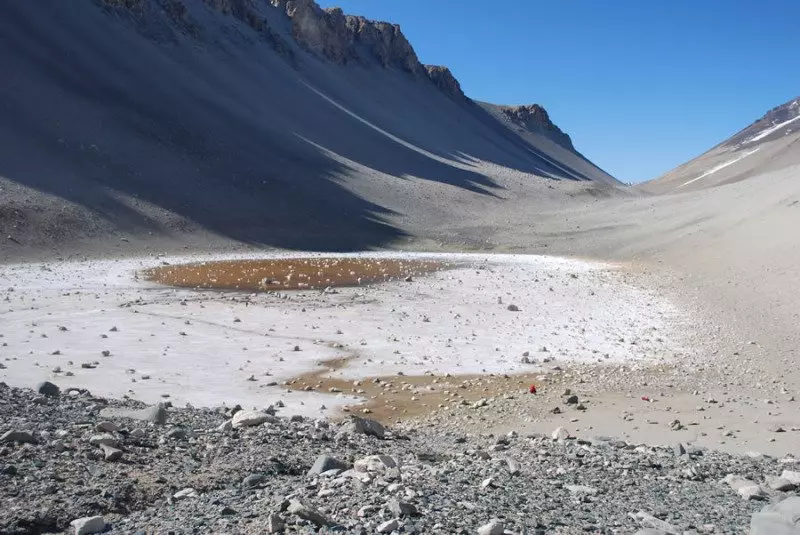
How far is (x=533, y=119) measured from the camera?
163 metres

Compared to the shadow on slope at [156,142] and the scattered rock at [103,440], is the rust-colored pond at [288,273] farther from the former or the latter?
the scattered rock at [103,440]

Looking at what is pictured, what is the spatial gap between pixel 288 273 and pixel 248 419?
20.4m

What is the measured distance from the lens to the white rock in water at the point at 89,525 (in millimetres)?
4926

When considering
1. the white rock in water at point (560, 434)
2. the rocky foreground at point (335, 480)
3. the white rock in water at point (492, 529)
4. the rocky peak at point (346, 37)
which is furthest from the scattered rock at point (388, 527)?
the rocky peak at point (346, 37)

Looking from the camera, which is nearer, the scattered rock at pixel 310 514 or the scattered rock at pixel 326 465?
the scattered rock at pixel 310 514

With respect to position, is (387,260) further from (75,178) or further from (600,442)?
(600,442)

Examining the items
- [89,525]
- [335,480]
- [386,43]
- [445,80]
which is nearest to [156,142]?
[335,480]

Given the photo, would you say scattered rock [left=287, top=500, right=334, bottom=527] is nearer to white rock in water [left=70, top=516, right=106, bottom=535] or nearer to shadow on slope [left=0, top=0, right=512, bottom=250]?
white rock in water [left=70, top=516, right=106, bottom=535]

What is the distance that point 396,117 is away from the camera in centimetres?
9225

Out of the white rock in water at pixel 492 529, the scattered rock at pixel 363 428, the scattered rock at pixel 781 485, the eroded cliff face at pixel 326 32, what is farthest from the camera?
the eroded cliff face at pixel 326 32

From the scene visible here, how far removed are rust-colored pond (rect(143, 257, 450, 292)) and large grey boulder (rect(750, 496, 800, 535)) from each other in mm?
19394

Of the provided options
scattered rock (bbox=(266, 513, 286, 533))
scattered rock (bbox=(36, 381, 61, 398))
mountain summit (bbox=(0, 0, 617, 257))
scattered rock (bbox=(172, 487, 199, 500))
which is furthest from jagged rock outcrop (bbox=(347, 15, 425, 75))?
scattered rock (bbox=(266, 513, 286, 533))

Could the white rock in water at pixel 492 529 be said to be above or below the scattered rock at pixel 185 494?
above

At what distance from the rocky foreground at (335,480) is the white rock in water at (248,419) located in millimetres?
19
